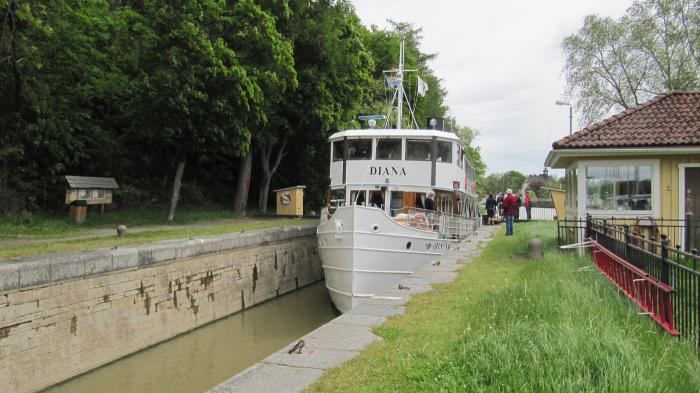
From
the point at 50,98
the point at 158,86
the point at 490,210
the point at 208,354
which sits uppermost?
the point at 158,86

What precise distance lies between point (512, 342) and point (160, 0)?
17.2m

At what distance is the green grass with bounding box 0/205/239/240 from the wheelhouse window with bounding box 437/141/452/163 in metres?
9.74

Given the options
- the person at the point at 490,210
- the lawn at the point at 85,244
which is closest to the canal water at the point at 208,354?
the lawn at the point at 85,244

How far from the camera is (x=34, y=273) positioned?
841 cm

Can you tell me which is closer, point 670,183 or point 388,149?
point 670,183

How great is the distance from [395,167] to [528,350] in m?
10.9

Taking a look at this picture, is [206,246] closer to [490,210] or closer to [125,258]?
[125,258]

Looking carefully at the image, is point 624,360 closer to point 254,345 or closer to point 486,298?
point 486,298

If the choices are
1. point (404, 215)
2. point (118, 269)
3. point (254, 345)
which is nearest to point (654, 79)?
point (404, 215)

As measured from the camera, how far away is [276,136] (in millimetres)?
25625

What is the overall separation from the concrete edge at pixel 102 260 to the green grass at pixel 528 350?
5.22 m

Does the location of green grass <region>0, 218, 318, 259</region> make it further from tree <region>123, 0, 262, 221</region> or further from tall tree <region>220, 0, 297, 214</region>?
tall tree <region>220, 0, 297, 214</region>

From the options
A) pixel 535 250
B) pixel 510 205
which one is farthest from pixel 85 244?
pixel 510 205

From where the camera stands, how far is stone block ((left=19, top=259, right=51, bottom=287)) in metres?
8.23
